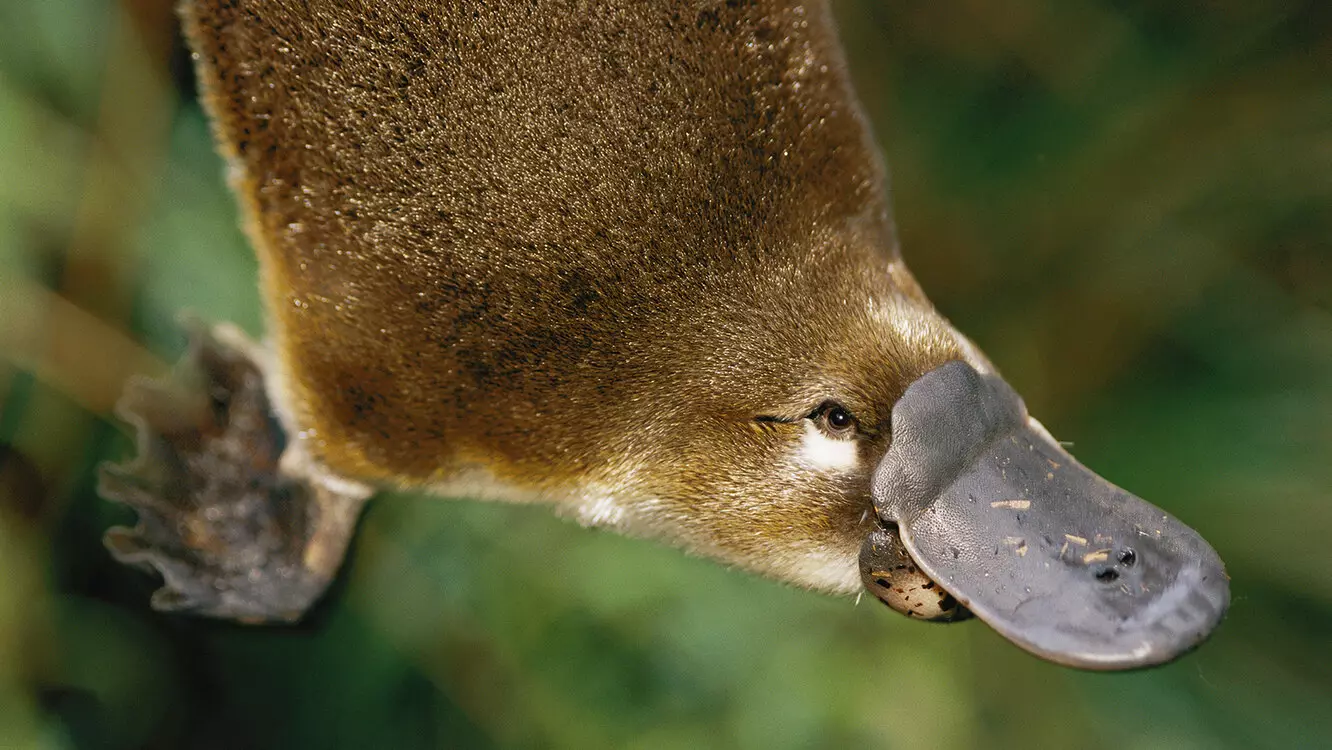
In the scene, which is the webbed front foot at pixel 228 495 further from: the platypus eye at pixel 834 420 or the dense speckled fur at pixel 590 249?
the platypus eye at pixel 834 420

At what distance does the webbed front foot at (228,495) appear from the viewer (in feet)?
3.98

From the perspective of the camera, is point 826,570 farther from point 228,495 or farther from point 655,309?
point 228,495

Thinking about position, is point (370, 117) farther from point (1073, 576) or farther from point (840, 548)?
point (1073, 576)

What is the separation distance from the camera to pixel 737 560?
0.91 meters

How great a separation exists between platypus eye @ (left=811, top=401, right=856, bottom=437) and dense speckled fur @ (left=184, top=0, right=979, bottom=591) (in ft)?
0.04

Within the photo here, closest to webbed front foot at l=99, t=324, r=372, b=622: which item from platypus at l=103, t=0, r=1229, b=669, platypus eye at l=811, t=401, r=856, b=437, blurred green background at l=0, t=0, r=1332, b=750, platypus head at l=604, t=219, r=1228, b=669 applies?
blurred green background at l=0, t=0, r=1332, b=750

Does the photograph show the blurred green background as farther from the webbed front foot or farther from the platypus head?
the platypus head

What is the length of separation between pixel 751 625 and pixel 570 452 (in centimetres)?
59

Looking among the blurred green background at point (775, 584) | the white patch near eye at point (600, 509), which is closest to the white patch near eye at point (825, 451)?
the white patch near eye at point (600, 509)

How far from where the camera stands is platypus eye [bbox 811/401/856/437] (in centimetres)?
82

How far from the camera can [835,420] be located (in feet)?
2.71

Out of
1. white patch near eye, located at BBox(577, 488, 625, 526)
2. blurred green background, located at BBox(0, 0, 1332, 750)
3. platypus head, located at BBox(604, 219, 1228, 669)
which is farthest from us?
blurred green background, located at BBox(0, 0, 1332, 750)

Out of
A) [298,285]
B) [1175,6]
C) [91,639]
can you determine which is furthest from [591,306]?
[1175,6]

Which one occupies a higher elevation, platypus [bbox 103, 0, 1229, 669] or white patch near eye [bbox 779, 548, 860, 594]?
platypus [bbox 103, 0, 1229, 669]
